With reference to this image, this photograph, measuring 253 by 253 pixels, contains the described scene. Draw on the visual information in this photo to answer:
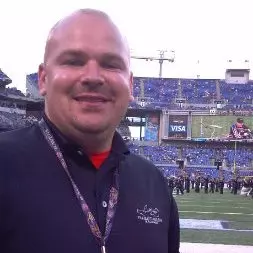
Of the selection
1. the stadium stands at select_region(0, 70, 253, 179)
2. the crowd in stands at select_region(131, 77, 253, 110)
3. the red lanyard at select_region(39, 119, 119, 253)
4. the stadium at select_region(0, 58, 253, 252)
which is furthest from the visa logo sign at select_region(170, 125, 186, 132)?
the red lanyard at select_region(39, 119, 119, 253)

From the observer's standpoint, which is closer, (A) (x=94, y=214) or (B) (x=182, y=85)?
(A) (x=94, y=214)

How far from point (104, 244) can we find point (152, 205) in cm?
35

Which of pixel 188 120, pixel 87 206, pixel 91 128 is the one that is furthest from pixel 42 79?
pixel 188 120

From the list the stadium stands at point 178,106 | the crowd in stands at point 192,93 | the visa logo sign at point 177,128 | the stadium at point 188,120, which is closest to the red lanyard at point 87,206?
the stadium at point 188,120

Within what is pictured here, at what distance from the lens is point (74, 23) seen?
180 centimetres

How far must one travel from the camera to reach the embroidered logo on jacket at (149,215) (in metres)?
1.92

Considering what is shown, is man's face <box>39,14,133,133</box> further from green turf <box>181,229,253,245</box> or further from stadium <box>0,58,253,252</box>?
stadium <box>0,58,253,252</box>

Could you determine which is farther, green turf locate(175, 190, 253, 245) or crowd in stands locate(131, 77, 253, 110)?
crowd in stands locate(131, 77, 253, 110)

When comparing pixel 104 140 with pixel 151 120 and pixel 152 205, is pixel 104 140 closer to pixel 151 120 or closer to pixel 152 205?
pixel 152 205

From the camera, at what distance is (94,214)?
176cm

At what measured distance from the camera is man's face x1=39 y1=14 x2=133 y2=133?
5.77 feet

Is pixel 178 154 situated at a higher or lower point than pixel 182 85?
lower

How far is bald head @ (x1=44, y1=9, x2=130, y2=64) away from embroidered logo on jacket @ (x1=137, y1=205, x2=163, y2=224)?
24.6 inches

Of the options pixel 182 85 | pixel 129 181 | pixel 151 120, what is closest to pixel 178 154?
Result: pixel 151 120
